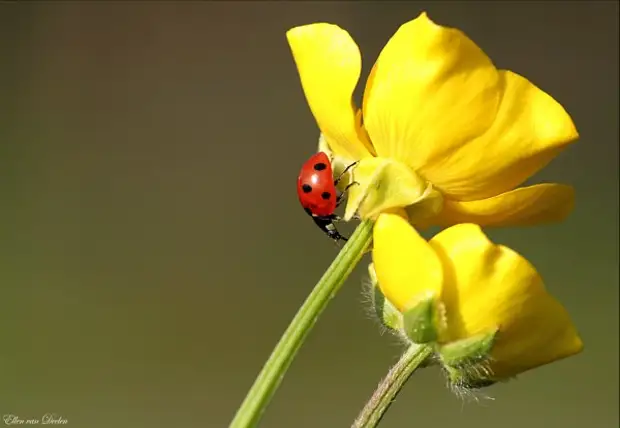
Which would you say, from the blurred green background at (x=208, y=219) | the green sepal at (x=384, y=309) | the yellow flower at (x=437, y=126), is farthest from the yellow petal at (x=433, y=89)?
the blurred green background at (x=208, y=219)

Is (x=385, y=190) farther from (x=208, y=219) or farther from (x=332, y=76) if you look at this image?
(x=208, y=219)

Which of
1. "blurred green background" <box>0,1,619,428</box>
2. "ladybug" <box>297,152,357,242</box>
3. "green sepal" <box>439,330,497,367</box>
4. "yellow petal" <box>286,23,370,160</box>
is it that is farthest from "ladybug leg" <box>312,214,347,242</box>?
"blurred green background" <box>0,1,619,428</box>

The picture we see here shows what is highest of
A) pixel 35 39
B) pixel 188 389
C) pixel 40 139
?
pixel 35 39

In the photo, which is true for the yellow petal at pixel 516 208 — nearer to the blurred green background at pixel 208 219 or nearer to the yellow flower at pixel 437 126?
the yellow flower at pixel 437 126

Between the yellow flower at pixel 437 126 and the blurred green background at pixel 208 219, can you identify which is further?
the blurred green background at pixel 208 219

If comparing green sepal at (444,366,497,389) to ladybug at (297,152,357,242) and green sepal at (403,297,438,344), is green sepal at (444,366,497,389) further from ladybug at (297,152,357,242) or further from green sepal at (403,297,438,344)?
ladybug at (297,152,357,242)

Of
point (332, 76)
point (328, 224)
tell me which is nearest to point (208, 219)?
point (328, 224)

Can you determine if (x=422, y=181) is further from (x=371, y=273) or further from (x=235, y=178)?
(x=235, y=178)

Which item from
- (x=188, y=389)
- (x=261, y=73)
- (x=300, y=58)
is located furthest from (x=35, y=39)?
(x=300, y=58)
